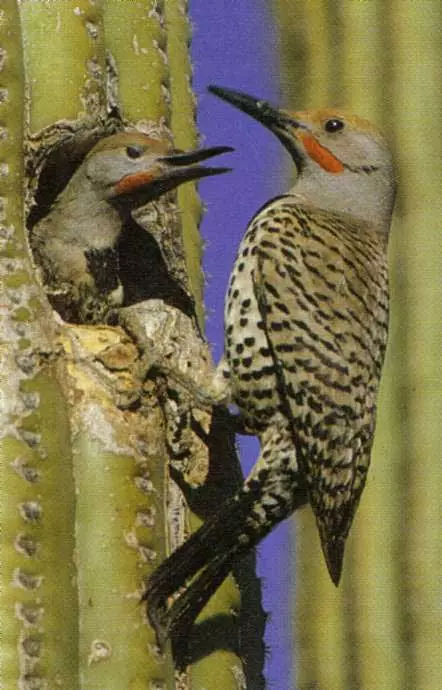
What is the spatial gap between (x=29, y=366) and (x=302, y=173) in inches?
56.5

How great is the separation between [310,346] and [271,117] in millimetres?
816

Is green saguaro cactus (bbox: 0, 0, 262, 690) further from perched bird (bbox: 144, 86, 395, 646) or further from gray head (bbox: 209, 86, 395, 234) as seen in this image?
gray head (bbox: 209, 86, 395, 234)

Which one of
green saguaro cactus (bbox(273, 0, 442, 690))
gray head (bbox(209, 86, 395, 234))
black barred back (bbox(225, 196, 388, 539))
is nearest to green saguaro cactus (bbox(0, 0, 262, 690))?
black barred back (bbox(225, 196, 388, 539))

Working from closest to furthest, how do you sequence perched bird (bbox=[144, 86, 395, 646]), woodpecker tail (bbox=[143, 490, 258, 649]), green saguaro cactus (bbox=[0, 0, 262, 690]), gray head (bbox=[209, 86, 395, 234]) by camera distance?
green saguaro cactus (bbox=[0, 0, 262, 690])
woodpecker tail (bbox=[143, 490, 258, 649])
perched bird (bbox=[144, 86, 395, 646])
gray head (bbox=[209, 86, 395, 234])

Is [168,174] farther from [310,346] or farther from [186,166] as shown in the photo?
[310,346]

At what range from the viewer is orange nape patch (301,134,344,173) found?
12.8ft

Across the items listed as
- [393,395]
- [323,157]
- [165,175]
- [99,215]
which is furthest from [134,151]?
[393,395]

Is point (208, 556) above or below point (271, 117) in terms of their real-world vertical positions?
below

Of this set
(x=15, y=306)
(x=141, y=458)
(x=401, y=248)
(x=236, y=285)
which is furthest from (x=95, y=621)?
(x=401, y=248)

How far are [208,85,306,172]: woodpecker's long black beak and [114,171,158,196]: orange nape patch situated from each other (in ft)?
1.05

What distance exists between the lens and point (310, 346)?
11.0 ft

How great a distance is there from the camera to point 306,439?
3277 mm

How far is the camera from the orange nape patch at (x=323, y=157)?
389 cm

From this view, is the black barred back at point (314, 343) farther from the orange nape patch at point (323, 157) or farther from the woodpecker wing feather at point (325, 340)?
the orange nape patch at point (323, 157)
